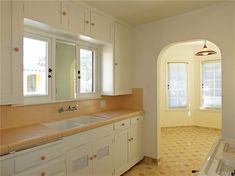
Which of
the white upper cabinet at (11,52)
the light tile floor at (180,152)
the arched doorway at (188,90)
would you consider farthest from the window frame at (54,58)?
the arched doorway at (188,90)

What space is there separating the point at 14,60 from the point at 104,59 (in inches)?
66.2

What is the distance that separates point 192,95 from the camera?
602cm

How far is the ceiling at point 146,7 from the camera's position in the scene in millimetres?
2432

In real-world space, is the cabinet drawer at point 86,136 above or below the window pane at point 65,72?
below

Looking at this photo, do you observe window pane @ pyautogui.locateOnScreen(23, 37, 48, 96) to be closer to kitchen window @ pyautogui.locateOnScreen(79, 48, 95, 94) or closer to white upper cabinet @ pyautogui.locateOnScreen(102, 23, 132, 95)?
kitchen window @ pyautogui.locateOnScreen(79, 48, 95, 94)

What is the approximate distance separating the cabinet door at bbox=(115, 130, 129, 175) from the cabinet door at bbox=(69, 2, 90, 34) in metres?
1.56

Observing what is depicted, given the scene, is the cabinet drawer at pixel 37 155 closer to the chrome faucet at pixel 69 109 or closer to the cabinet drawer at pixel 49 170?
the cabinet drawer at pixel 49 170

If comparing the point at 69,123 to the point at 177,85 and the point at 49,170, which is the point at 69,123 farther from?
the point at 177,85

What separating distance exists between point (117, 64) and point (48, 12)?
1438 millimetres

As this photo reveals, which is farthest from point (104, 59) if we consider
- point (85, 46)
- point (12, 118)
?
point (12, 118)

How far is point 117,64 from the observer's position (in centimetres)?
311

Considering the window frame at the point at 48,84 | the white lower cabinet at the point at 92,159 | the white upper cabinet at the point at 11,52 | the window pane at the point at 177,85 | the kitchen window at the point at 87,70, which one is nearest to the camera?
the white upper cabinet at the point at 11,52

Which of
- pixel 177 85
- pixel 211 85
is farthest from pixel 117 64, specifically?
pixel 211 85

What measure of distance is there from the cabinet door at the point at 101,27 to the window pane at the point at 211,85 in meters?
4.14
